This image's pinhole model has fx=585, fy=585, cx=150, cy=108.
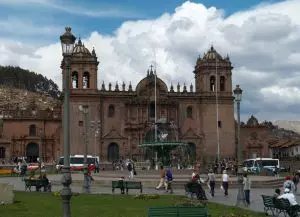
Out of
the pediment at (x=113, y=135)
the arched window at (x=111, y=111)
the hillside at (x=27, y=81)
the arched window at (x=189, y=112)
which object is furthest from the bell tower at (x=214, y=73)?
the hillside at (x=27, y=81)

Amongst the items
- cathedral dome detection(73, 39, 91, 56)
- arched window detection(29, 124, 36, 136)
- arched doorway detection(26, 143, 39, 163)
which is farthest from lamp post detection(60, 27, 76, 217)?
arched window detection(29, 124, 36, 136)

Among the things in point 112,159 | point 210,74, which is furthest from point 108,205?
point 210,74

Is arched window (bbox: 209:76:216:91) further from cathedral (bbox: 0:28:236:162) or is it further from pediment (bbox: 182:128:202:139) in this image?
pediment (bbox: 182:128:202:139)

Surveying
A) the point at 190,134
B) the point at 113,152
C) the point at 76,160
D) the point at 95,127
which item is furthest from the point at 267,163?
the point at 95,127

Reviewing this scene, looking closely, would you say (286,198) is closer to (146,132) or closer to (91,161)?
A: (91,161)

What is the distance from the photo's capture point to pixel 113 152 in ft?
238

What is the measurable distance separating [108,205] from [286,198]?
6789mm

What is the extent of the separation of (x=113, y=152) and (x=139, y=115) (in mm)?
5770

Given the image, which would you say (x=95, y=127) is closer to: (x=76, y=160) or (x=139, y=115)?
(x=139, y=115)

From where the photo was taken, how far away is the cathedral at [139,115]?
72188mm

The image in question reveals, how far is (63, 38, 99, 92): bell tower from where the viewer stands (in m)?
72.9

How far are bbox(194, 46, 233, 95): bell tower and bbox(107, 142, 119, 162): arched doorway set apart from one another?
1346 centimetres

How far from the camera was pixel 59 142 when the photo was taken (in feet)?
242

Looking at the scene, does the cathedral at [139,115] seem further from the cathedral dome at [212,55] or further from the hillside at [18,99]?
the hillside at [18,99]
